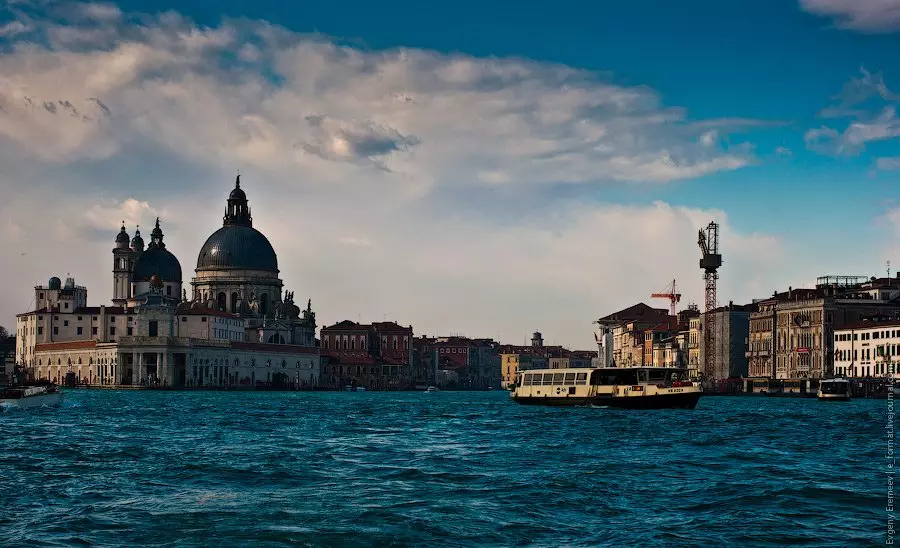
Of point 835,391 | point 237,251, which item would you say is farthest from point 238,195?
point 835,391

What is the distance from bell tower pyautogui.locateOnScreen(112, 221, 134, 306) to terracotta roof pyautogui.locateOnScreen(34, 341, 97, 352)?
50.4 ft

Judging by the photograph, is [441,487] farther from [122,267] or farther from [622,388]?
[122,267]

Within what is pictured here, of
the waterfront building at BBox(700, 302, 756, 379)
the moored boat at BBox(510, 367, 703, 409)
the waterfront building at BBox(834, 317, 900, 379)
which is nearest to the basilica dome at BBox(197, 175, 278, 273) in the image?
the waterfront building at BBox(700, 302, 756, 379)

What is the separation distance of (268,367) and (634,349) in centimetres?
4005

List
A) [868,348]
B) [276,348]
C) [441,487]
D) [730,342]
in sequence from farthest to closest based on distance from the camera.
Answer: [276,348] → [730,342] → [868,348] → [441,487]

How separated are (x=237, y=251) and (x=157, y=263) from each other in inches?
364

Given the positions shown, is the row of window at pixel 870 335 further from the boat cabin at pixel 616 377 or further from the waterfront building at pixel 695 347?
the boat cabin at pixel 616 377

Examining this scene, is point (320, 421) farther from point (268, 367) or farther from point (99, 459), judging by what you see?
point (268, 367)

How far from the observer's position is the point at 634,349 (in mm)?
151625

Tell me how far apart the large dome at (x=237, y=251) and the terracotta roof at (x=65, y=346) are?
20.8 metres

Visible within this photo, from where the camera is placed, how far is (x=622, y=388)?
6050 cm

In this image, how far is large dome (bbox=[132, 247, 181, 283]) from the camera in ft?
497

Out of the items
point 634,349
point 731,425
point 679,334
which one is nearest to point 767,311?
point 679,334

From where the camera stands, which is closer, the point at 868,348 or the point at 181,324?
the point at 868,348
